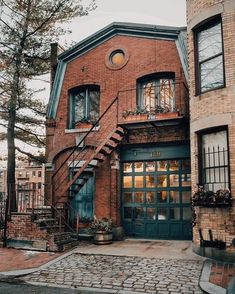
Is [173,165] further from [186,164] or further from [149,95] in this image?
[149,95]

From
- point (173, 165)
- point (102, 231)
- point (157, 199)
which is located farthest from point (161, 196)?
point (102, 231)

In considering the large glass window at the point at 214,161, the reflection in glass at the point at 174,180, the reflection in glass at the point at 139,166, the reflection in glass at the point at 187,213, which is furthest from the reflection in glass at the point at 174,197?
the large glass window at the point at 214,161

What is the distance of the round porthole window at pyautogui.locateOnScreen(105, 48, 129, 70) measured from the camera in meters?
13.6

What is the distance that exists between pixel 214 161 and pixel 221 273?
3.32 m

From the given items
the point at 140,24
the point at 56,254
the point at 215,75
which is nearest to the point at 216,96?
the point at 215,75

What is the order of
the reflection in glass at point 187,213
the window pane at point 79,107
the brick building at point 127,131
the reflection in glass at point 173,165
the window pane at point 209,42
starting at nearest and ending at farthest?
1. the window pane at point 209,42
2. the reflection in glass at point 187,213
3. the brick building at point 127,131
4. the reflection in glass at point 173,165
5. the window pane at point 79,107

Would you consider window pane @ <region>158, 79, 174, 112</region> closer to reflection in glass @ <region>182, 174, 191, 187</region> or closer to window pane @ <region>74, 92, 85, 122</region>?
reflection in glass @ <region>182, 174, 191, 187</region>

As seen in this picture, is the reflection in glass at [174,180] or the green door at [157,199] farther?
the reflection in glass at [174,180]

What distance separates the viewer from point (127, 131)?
1288 cm

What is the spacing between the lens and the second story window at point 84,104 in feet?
46.6

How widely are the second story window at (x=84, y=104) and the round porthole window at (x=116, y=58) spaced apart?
3.78 ft

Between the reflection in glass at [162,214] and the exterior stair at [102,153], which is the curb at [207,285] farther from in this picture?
the exterior stair at [102,153]

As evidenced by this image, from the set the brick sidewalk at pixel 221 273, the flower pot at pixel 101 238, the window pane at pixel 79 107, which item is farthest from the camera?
the window pane at pixel 79 107

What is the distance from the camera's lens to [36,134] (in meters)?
19.3
